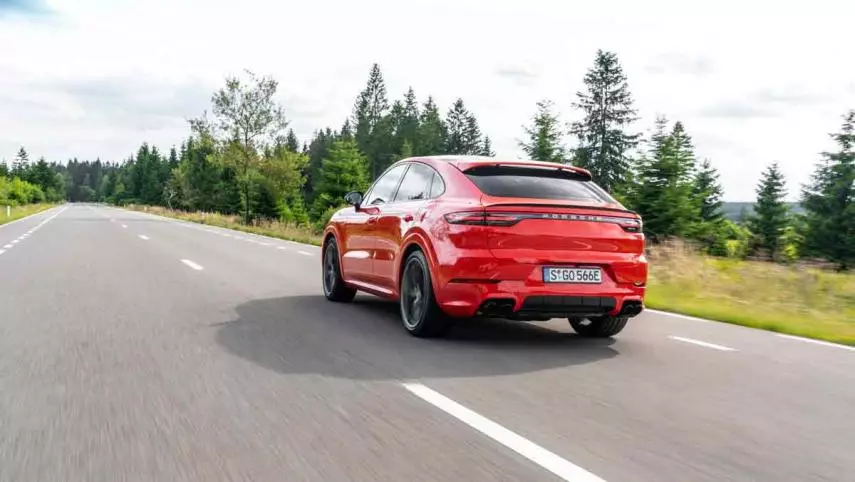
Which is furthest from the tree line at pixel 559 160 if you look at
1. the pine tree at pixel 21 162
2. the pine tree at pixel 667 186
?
the pine tree at pixel 21 162

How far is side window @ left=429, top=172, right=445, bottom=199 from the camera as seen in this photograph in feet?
23.1

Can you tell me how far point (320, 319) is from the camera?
8008 mm

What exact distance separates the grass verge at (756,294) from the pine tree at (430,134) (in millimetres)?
71913

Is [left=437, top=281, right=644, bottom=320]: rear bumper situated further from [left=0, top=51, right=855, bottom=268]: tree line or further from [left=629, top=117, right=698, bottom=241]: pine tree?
[left=629, top=117, right=698, bottom=241]: pine tree

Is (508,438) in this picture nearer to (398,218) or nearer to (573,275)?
(573,275)

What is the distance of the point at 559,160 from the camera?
105 feet

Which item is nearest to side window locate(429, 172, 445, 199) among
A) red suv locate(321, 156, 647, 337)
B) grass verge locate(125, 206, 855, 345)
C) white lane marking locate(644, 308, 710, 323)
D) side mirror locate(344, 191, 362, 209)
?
red suv locate(321, 156, 647, 337)

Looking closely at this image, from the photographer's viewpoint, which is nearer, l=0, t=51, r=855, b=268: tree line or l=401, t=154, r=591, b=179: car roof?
l=401, t=154, r=591, b=179: car roof

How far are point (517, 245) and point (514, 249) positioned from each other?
0.13ft

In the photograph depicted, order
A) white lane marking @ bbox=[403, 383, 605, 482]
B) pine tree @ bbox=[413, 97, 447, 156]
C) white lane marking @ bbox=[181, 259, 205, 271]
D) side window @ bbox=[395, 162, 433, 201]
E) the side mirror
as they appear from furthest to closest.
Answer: pine tree @ bbox=[413, 97, 447, 156] → white lane marking @ bbox=[181, 259, 205, 271] → the side mirror → side window @ bbox=[395, 162, 433, 201] → white lane marking @ bbox=[403, 383, 605, 482]

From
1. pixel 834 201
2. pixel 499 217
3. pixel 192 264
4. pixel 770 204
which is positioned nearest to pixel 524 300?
pixel 499 217

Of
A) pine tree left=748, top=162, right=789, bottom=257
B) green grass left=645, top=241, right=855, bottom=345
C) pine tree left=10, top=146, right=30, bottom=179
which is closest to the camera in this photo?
green grass left=645, top=241, right=855, bottom=345

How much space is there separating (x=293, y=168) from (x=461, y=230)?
44574mm

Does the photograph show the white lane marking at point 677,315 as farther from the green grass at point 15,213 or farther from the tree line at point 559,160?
the green grass at point 15,213
